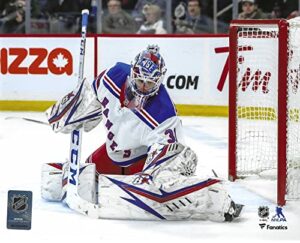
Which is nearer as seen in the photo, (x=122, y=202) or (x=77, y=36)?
(x=122, y=202)

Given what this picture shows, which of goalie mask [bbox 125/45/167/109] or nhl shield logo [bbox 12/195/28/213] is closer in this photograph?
nhl shield logo [bbox 12/195/28/213]

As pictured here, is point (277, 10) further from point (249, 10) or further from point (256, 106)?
point (256, 106)

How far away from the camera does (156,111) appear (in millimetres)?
3697

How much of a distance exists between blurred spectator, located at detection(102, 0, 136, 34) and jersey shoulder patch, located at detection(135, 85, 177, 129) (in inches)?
185

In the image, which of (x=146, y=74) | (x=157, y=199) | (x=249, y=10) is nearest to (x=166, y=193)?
(x=157, y=199)

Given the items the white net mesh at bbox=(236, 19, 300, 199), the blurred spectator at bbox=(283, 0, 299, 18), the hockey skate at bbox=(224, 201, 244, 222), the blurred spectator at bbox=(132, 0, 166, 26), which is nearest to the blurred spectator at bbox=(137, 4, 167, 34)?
the blurred spectator at bbox=(132, 0, 166, 26)

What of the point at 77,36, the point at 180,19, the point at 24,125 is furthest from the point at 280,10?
the point at 24,125

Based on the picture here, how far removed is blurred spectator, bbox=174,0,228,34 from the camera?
8.35 metres

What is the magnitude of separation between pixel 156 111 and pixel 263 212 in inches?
24.2

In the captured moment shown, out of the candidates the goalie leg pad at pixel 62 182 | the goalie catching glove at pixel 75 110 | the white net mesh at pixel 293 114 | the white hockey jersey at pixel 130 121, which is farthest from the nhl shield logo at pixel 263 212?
the goalie catching glove at pixel 75 110

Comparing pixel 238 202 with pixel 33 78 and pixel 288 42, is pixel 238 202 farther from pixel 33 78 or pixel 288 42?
pixel 33 78

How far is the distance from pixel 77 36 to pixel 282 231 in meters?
4.71

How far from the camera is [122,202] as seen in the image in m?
3.57

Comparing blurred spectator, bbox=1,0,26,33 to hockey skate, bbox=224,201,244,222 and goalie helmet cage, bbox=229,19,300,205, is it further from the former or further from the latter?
hockey skate, bbox=224,201,244,222
